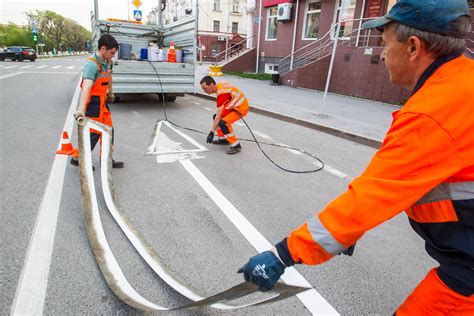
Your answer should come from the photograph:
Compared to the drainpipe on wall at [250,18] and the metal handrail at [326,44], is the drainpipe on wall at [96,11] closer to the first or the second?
the metal handrail at [326,44]

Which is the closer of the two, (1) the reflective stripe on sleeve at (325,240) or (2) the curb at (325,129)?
(1) the reflective stripe on sleeve at (325,240)

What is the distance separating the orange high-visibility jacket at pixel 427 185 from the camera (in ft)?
3.24

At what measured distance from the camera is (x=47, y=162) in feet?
15.6

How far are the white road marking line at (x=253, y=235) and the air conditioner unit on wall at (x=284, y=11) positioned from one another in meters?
17.7

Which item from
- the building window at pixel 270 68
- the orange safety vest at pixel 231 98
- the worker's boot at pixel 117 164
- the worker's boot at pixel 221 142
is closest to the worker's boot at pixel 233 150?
the worker's boot at pixel 221 142

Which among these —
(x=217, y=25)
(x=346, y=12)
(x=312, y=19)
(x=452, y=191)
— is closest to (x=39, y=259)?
(x=452, y=191)

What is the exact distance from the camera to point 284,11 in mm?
19906

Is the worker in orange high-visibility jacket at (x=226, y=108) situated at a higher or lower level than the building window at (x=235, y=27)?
lower

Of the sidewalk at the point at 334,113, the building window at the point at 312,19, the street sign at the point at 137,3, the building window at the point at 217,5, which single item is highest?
the building window at the point at 217,5

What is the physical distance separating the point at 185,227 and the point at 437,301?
230 centimetres

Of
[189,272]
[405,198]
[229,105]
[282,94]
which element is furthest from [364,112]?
[405,198]

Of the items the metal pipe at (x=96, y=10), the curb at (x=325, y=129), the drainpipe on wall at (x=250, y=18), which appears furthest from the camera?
the drainpipe on wall at (x=250, y=18)

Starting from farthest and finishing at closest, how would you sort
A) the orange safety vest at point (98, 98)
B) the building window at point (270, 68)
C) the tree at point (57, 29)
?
the tree at point (57, 29), the building window at point (270, 68), the orange safety vest at point (98, 98)

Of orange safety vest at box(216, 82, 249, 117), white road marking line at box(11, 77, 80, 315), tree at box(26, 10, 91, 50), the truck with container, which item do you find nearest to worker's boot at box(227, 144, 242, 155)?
orange safety vest at box(216, 82, 249, 117)
